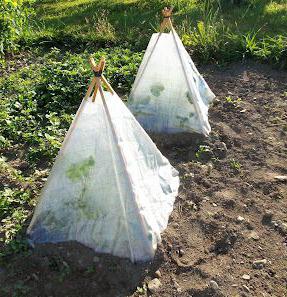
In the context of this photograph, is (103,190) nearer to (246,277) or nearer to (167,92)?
(246,277)

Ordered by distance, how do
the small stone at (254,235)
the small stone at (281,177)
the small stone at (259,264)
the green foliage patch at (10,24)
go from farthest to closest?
1. the green foliage patch at (10,24)
2. the small stone at (281,177)
3. the small stone at (254,235)
4. the small stone at (259,264)

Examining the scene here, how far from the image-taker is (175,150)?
4441 millimetres

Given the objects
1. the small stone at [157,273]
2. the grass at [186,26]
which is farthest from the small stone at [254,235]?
the grass at [186,26]

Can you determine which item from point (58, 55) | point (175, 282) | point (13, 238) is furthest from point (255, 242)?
point (58, 55)

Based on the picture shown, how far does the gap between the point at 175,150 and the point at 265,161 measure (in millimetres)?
898

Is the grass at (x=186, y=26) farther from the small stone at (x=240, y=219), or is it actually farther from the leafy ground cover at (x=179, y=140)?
the small stone at (x=240, y=219)

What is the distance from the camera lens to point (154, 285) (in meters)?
3.04

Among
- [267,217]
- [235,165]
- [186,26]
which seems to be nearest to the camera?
[267,217]

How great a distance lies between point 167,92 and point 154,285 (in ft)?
6.97

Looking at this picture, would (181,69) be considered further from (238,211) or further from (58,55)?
(58,55)

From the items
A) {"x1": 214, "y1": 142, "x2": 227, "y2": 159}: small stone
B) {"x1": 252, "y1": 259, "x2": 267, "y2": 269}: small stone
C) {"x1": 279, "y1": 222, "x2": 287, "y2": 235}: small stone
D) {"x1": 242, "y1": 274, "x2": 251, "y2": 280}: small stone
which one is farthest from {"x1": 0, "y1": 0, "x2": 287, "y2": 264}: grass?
{"x1": 242, "y1": 274, "x2": 251, "y2": 280}: small stone

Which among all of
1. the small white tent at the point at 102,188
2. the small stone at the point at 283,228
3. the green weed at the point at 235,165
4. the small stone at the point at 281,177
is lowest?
the small stone at the point at 283,228

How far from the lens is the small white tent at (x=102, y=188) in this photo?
2.96 meters

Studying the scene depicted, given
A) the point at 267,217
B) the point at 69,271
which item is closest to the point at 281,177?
the point at 267,217
